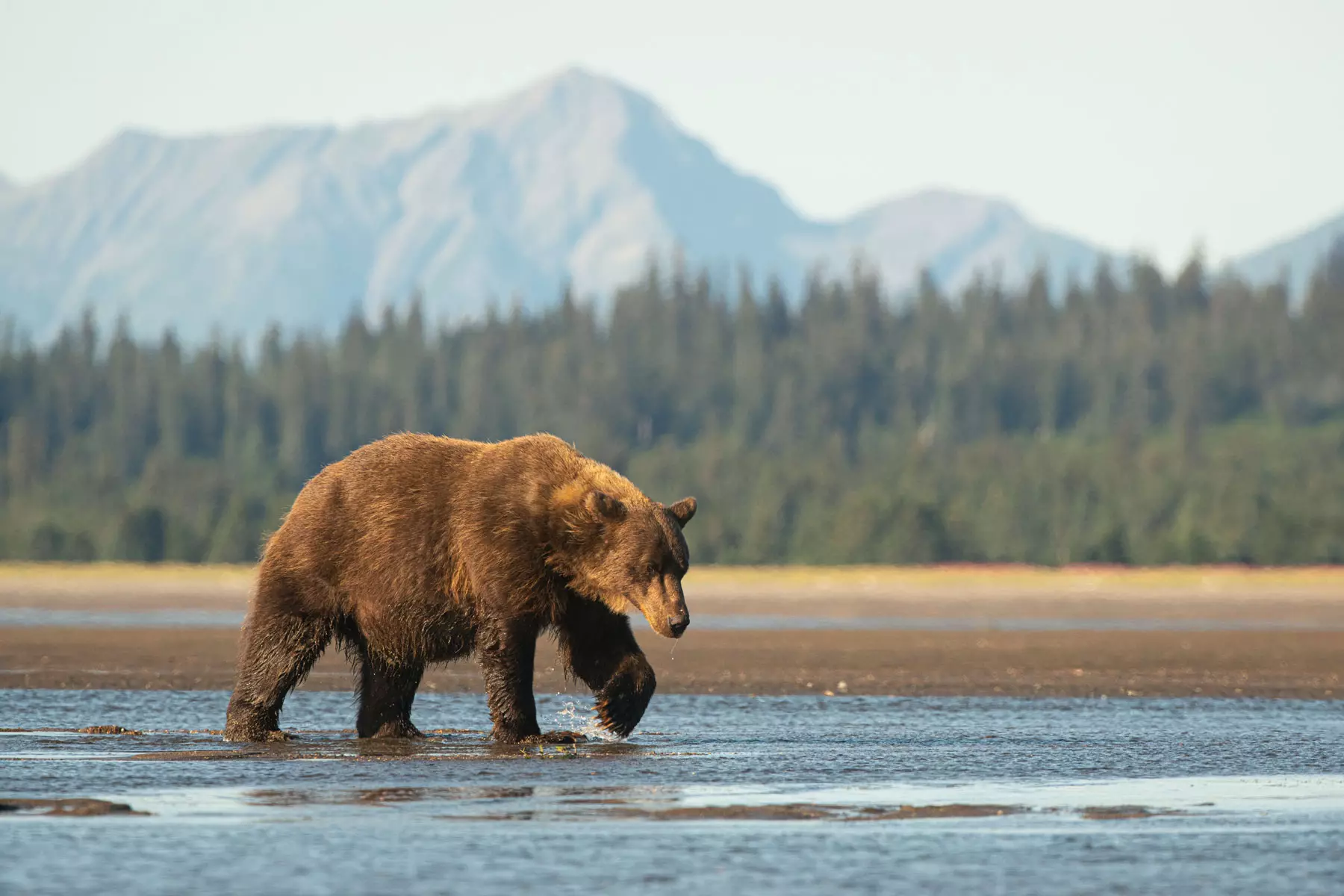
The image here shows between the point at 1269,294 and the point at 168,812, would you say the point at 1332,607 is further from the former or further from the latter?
the point at 1269,294

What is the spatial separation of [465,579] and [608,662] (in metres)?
1.49

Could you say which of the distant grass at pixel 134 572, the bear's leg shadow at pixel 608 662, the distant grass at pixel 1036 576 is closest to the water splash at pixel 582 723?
the bear's leg shadow at pixel 608 662

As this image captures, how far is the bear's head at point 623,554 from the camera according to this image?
17562 millimetres

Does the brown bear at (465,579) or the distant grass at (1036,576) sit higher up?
the distant grass at (1036,576)

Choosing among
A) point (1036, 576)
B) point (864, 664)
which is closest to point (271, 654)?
point (864, 664)

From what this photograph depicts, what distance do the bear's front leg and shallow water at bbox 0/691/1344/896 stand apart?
35 centimetres

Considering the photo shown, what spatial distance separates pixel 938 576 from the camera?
117 metres

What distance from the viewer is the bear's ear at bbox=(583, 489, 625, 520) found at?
17469mm

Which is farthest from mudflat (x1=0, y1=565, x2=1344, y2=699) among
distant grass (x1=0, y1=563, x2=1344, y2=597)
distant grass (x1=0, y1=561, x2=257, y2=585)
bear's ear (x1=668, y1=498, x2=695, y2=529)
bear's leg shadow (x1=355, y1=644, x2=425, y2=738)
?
distant grass (x1=0, y1=561, x2=257, y2=585)

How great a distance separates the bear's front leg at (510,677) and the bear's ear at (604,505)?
1148mm

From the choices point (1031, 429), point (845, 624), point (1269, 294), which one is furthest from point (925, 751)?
point (1269, 294)

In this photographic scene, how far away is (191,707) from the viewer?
23.0 metres

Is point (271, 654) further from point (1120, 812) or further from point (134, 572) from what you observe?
point (134, 572)

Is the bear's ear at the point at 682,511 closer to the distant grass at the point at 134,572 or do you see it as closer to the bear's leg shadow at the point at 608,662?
the bear's leg shadow at the point at 608,662
